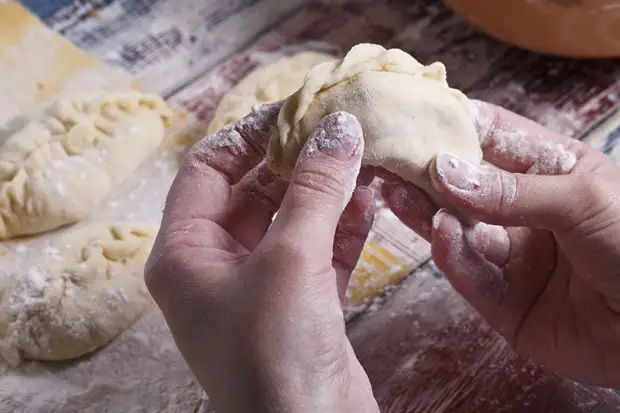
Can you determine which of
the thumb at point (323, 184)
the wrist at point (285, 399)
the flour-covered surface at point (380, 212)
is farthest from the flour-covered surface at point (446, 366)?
the thumb at point (323, 184)

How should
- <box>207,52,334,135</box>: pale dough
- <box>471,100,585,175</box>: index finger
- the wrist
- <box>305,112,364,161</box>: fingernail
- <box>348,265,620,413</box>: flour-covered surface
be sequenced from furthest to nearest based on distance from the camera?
1. <box>207,52,334,135</box>: pale dough
2. <box>348,265,620,413</box>: flour-covered surface
3. <box>471,100,585,175</box>: index finger
4. <box>305,112,364,161</box>: fingernail
5. the wrist

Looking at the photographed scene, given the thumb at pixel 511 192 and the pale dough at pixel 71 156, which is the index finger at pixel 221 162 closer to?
the thumb at pixel 511 192

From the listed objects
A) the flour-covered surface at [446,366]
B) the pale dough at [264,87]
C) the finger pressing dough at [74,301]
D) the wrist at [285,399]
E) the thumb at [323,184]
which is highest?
the thumb at [323,184]

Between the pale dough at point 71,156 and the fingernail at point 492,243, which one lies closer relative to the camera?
the fingernail at point 492,243

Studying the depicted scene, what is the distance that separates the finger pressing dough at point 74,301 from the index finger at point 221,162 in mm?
419

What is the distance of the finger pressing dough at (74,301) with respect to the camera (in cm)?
141

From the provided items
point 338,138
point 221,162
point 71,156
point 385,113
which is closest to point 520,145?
point 385,113

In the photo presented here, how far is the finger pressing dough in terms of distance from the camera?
4.62 ft

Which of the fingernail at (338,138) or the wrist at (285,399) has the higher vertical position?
the fingernail at (338,138)

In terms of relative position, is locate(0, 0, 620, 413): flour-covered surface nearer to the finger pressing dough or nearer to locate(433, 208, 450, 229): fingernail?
the finger pressing dough

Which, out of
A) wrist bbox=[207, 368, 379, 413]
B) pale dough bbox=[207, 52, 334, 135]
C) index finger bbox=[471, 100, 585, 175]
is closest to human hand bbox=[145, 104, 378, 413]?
wrist bbox=[207, 368, 379, 413]

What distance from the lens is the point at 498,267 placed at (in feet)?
4.38

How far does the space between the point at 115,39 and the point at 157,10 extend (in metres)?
0.17

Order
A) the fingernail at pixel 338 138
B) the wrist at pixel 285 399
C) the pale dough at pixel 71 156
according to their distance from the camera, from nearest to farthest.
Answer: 1. the wrist at pixel 285 399
2. the fingernail at pixel 338 138
3. the pale dough at pixel 71 156
